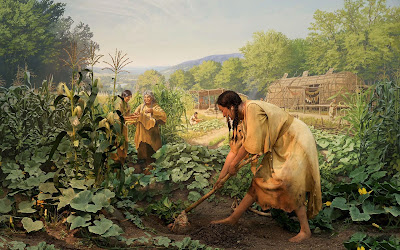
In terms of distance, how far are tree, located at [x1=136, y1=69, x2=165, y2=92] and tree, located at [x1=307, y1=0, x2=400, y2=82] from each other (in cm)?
298

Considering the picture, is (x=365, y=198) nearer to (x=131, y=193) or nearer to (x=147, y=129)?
(x=131, y=193)

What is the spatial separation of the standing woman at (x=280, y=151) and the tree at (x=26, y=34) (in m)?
5.00

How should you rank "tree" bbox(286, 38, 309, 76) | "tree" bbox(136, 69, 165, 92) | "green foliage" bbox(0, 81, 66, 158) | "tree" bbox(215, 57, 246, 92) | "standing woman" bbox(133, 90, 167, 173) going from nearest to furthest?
"green foliage" bbox(0, 81, 66, 158) → "standing woman" bbox(133, 90, 167, 173) → "tree" bbox(136, 69, 165, 92) → "tree" bbox(286, 38, 309, 76) → "tree" bbox(215, 57, 246, 92)

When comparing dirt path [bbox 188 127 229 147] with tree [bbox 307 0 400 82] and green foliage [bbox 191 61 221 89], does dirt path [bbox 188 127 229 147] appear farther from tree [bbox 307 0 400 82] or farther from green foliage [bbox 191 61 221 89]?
tree [bbox 307 0 400 82]

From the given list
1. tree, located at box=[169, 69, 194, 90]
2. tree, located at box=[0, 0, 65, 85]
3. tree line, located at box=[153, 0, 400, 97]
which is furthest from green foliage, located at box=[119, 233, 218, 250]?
tree, located at box=[0, 0, 65, 85]

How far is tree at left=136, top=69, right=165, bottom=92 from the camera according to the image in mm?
6027

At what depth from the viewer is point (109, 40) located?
20.2ft

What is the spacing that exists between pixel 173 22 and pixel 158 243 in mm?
5029

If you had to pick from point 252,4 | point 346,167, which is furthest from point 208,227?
point 252,4

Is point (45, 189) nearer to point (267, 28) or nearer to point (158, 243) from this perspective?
point (158, 243)

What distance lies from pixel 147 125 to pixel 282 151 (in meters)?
2.46

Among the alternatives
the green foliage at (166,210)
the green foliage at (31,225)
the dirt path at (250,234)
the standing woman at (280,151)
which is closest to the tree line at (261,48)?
the green foliage at (166,210)

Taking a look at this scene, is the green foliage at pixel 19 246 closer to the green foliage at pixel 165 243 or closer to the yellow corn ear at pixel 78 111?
the green foliage at pixel 165 243

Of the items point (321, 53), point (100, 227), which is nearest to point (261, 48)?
point (321, 53)
